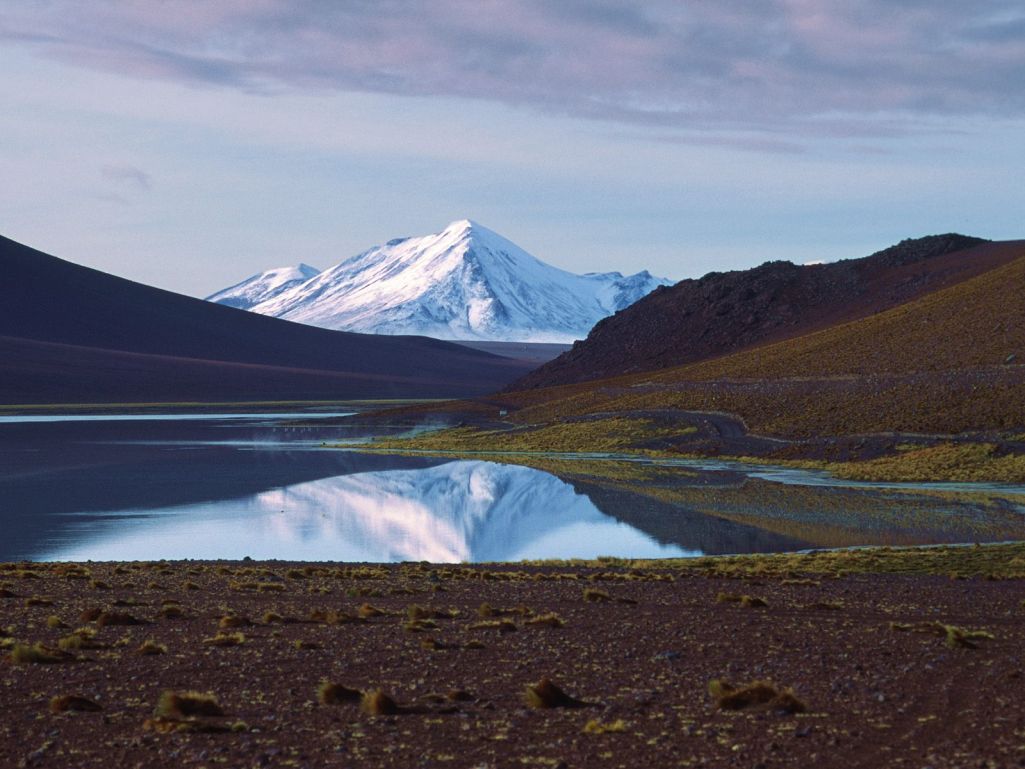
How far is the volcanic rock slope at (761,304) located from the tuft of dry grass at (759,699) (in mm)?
111351

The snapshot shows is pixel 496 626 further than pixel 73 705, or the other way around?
pixel 496 626

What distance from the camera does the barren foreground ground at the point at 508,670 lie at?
448 inches

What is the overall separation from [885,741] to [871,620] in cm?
817

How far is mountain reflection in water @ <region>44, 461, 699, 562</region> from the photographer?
1364 inches

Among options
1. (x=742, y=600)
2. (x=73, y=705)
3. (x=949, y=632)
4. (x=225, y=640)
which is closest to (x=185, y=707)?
(x=73, y=705)

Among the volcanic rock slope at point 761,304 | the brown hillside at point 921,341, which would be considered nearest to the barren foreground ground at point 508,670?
the brown hillside at point 921,341

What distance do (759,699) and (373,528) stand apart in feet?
93.9

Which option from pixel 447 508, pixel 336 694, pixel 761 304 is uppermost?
pixel 761 304

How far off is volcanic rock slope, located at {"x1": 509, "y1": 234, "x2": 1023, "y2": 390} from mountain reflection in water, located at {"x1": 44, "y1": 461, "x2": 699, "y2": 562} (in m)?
79.2

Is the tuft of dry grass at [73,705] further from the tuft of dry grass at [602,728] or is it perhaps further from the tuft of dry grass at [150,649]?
the tuft of dry grass at [602,728]

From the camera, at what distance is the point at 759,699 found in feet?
41.9

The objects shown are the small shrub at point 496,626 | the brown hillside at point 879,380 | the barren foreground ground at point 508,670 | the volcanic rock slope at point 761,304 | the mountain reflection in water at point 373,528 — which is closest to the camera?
the barren foreground ground at point 508,670

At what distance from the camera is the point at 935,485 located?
5084 cm

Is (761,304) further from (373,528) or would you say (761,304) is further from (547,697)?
(547,697)
